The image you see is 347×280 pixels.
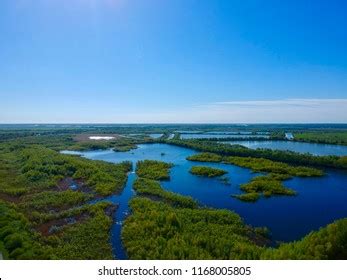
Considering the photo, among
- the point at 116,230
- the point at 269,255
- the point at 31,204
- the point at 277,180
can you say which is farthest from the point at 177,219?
the point at 277,180

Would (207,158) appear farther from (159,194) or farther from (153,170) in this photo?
(159,194)

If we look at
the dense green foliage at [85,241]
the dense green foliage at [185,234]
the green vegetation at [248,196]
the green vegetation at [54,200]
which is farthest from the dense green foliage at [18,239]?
the green vegetation at [248,196]

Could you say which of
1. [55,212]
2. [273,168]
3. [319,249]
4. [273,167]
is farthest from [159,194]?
[273,167]

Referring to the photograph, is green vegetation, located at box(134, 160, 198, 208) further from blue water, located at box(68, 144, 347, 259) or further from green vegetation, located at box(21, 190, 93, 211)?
green vegetation, located at box(21, 190, 93, 211)

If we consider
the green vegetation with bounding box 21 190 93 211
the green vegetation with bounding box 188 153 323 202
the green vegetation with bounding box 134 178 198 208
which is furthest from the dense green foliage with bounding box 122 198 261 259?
the green vegetation with bounding box 188 153 323 202

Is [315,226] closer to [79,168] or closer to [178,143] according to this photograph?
[79,168]

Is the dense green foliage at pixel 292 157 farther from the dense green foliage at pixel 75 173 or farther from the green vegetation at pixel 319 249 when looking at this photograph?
the green vegetation at pixel 319 249
